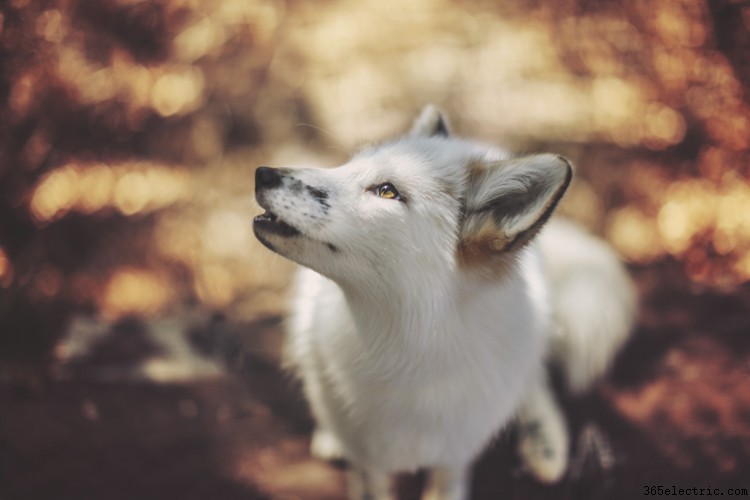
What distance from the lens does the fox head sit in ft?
4.43

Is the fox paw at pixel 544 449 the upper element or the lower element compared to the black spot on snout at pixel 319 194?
lower

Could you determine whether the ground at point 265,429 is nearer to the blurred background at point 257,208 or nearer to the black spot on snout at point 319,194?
the blurred background at point 257,208

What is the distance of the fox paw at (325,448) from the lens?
6.89 feet

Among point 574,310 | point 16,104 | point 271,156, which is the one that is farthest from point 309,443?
point 16,104

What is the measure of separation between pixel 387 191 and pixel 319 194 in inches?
6.5

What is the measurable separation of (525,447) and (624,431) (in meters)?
0.39

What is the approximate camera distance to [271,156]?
2.99 metres

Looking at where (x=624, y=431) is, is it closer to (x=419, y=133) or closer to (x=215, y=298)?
(x=419, y=133)

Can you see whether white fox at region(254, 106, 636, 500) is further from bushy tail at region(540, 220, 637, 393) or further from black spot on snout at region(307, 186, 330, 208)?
bushy tail at region(540, 220, 637, 393)

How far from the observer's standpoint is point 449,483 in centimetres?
191

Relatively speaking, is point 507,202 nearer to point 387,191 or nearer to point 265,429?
point 387,191

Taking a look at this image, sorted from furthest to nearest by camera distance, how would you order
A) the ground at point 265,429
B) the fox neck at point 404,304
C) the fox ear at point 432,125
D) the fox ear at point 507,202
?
the ground at point 265,429 → the fox ear at point 432,125 → the fox neck at point 404,304 → the fox ear at point 507,202

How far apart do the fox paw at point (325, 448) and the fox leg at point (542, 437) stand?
64 centimetres

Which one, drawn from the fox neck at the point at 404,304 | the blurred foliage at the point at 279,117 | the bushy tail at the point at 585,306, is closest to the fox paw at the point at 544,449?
the bushy tail at the point at 585,306
